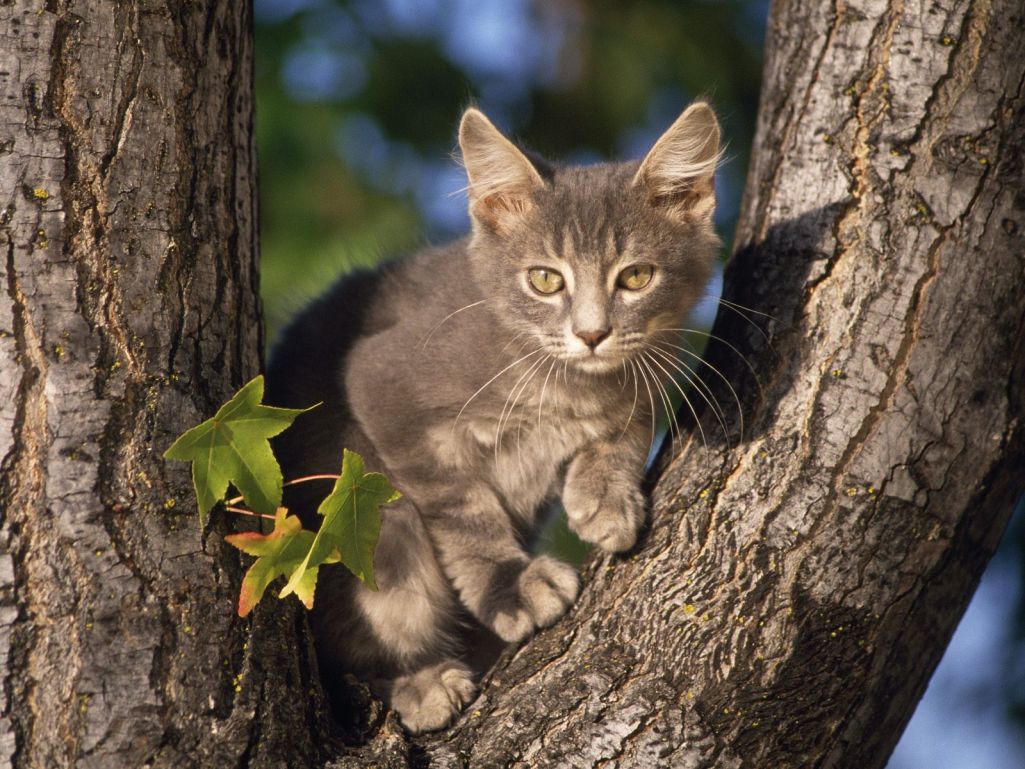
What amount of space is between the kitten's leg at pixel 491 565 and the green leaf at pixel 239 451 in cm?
100

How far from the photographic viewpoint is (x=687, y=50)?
18.7 ft

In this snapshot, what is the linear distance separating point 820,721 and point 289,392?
1.98 m

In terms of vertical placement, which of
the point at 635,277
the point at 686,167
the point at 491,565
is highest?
the point at 686,167

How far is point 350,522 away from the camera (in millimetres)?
2309

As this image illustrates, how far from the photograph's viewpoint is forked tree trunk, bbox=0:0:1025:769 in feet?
6.88

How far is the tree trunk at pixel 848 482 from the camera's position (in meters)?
2.45

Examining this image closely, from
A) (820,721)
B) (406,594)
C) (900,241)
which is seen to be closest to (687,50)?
(900,241)

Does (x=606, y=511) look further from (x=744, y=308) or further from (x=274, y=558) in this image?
(x=274, y=558)

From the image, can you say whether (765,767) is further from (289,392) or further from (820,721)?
(289,392)

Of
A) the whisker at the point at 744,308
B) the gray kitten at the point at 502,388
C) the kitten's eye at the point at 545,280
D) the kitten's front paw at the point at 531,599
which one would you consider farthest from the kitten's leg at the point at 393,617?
the whisker at the point at 744,308

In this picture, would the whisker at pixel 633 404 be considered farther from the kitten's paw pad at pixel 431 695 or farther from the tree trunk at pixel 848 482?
the kitten's paw pad at pixel 431 695

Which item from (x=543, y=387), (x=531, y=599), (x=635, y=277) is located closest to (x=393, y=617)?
(x=531, y=599)

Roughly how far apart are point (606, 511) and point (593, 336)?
533 mm

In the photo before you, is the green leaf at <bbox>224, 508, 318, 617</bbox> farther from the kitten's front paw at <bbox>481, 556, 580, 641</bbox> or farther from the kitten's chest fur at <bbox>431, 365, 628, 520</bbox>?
the kitten's chest fur at <bbox>431, 365, 628, 520</bbox>
